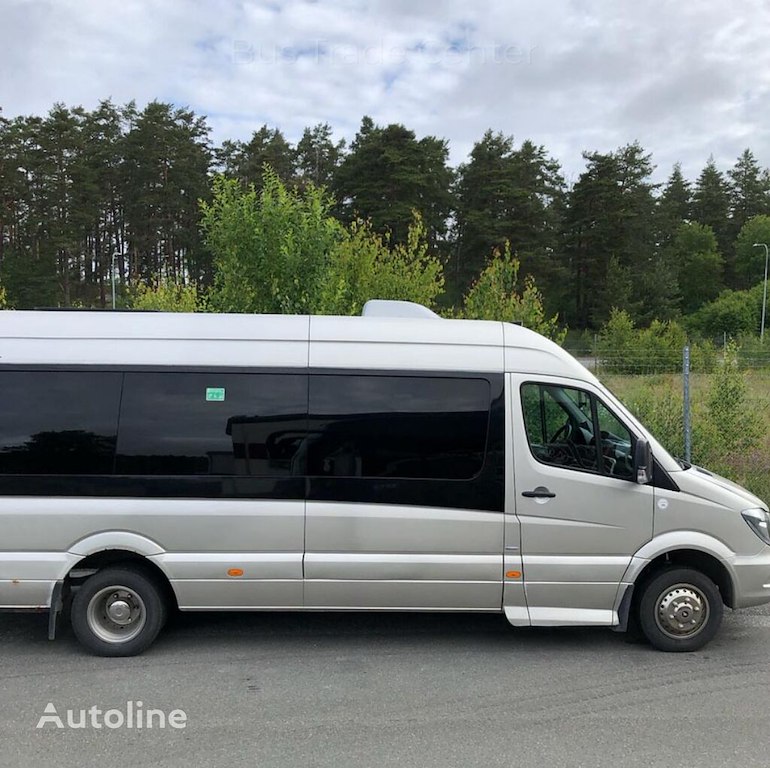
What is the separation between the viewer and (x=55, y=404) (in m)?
4.74

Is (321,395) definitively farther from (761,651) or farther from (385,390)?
(761,651)

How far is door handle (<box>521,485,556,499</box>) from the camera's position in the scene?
4703 millimetres

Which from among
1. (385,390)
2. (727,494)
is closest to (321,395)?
(385,390)

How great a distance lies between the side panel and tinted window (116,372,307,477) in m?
0.53

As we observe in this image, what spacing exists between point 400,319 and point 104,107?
64.1m

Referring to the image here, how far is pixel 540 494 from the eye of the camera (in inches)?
185

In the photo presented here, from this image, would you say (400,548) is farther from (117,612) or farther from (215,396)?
(117,612)

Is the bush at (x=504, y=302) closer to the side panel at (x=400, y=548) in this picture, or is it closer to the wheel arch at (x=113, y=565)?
the side panel at (x=400, y=548)

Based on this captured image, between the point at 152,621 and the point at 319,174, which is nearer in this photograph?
the point at 152,621

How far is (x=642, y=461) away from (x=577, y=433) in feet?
1.67

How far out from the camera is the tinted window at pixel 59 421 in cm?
470

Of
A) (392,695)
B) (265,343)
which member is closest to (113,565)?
(265,343)

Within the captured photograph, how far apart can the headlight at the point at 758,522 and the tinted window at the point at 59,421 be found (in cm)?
445

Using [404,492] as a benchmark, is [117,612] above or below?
below
